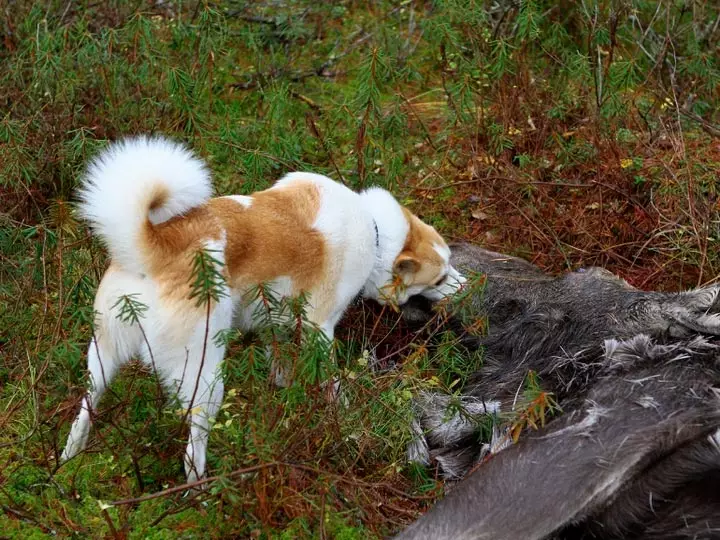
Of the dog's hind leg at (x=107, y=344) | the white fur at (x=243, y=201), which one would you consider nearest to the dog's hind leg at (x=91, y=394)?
the dog's hind leg at (x=107, y=344)

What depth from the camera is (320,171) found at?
5.70m

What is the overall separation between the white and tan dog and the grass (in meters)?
0.13

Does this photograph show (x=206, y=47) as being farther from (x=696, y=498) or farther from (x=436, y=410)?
(x=696, y=498)

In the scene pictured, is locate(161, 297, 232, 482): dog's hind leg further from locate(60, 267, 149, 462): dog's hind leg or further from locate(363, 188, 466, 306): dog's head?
locate(363, 188, 466, 306): dog's head

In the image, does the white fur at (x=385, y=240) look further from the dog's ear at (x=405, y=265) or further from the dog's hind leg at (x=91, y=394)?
the dog's hind leg at (x=91, y=394)

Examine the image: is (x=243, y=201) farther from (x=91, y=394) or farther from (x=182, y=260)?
(x=91, y=394)

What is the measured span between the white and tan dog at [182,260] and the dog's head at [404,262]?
0.42 metres

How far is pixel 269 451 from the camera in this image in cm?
326

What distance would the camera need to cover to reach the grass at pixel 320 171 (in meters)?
3.53

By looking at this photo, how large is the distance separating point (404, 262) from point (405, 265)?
0.09 ft

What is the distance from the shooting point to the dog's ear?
4645mm

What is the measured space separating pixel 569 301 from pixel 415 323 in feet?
2.86

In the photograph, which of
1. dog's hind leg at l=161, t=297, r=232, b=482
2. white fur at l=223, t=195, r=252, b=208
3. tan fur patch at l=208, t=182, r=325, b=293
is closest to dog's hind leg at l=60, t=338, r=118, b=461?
dog's hind leg at l=161, t=297, r=232, b=482

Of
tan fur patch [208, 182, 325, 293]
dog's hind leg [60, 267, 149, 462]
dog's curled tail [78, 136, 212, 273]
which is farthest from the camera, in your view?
tan fur patch [208, 182, 325, 293]
